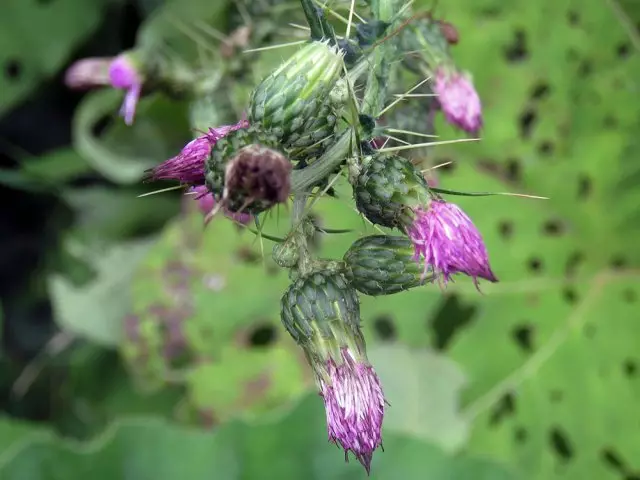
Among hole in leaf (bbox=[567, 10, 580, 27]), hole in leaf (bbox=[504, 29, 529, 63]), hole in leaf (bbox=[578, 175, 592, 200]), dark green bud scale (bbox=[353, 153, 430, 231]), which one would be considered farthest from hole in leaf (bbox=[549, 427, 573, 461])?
dark green bud scale (bbox=[353, 153, 430, 231])

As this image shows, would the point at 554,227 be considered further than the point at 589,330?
Yes

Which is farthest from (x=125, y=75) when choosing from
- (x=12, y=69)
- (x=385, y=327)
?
(x=385, y=327)

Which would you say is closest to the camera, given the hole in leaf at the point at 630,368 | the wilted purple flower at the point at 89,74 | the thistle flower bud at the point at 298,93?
the thistle flower bud at the point at 298,93

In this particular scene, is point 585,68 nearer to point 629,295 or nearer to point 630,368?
point 629,295

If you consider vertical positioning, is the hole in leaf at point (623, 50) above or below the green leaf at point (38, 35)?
below

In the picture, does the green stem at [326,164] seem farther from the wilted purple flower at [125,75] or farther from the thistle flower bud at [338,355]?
the wilted purple flower at [125,75]

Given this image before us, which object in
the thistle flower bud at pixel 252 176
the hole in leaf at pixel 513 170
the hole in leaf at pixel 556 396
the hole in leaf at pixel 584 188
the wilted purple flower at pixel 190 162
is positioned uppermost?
the thistle flower bud at pixel 252 176

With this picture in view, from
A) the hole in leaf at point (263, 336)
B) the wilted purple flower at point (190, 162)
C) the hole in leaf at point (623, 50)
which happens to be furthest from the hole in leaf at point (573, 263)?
the wilted purple flower at point (190, 162)
